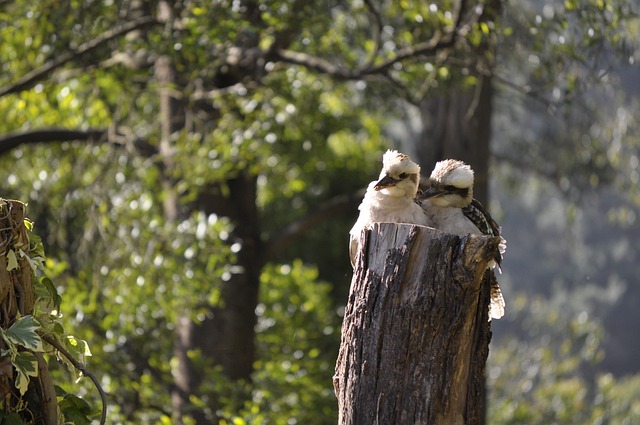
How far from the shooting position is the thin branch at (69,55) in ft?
21.9

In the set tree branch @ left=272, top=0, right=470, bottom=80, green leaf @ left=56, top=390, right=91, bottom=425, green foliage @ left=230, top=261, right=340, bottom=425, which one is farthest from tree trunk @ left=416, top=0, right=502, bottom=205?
green leaf @ left=56, top=390, right=91, bottom=425

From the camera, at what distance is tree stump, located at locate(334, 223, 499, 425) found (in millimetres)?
2836

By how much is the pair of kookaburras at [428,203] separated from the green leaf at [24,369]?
1.59 meters

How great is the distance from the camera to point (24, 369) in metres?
2.65

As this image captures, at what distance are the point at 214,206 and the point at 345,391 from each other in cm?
496

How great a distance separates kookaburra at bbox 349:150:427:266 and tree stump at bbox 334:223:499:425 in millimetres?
1132

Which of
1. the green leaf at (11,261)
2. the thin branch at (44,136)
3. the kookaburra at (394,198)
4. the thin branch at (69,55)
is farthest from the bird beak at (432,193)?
the thin branch at (44,136)

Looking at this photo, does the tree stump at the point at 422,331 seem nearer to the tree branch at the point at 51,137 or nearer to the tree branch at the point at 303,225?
the tree branch at the point at 51,137

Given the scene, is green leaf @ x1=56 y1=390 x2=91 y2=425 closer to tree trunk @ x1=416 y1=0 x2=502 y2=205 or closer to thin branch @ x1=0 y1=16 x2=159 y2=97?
thin branch @ x1=0 y1=16 x2=159 y2=97

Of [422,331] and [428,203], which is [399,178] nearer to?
[428,203]

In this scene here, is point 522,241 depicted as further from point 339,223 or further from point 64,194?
point 64,194

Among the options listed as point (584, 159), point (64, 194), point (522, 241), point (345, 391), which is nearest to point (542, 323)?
point (584, 159)

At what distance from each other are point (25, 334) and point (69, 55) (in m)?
4.47

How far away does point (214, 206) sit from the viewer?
7.83 m
